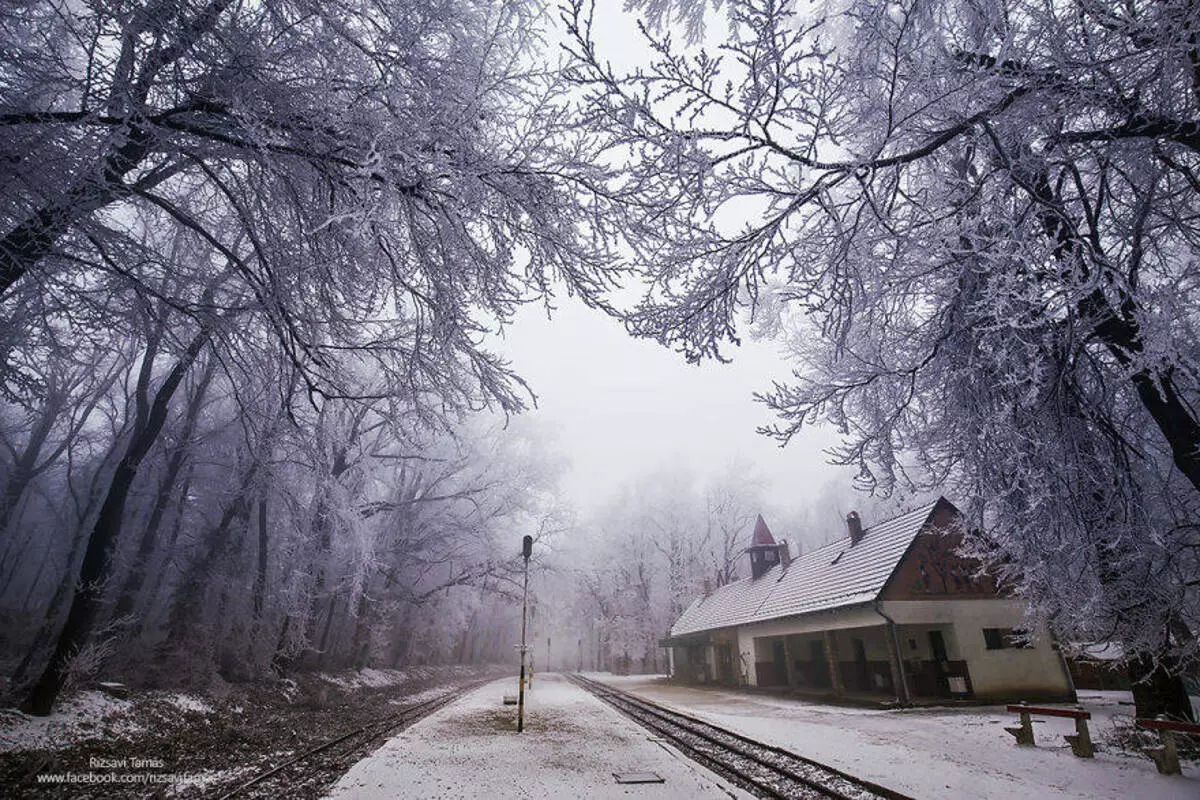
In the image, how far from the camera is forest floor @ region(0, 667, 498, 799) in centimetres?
623

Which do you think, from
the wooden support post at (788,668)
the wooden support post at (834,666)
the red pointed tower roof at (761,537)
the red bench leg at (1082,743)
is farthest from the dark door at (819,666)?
the red bench leg at (1082,743)

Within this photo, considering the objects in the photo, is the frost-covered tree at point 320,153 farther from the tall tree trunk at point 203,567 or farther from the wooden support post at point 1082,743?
the tall tree trunk at point 203,567

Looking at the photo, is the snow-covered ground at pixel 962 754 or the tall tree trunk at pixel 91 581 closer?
the snow-covered ground at pixel 962 754

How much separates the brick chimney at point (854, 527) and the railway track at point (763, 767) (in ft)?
37.2

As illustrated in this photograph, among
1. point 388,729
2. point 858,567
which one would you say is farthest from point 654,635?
point 388,729

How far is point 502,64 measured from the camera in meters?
6.16

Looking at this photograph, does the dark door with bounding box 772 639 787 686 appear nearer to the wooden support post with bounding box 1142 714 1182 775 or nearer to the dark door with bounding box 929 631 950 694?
the dark door with bounding box 929 631 950 694

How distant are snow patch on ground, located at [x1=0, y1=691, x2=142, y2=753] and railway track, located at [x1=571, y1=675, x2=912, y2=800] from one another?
9.34 meters

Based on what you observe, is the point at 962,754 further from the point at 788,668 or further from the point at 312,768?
the point at 788,668

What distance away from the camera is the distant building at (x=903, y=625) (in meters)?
15.3

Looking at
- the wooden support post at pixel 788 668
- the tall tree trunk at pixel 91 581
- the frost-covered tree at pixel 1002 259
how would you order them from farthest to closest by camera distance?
the wooden support post at pixel 788 668, the tall tree trunk at pixel 91 581, the frost-covered tree at pixel 1002 259

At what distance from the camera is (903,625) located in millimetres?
16516

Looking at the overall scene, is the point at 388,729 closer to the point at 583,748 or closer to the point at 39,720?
the point at 583,748

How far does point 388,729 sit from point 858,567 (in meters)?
14.5
